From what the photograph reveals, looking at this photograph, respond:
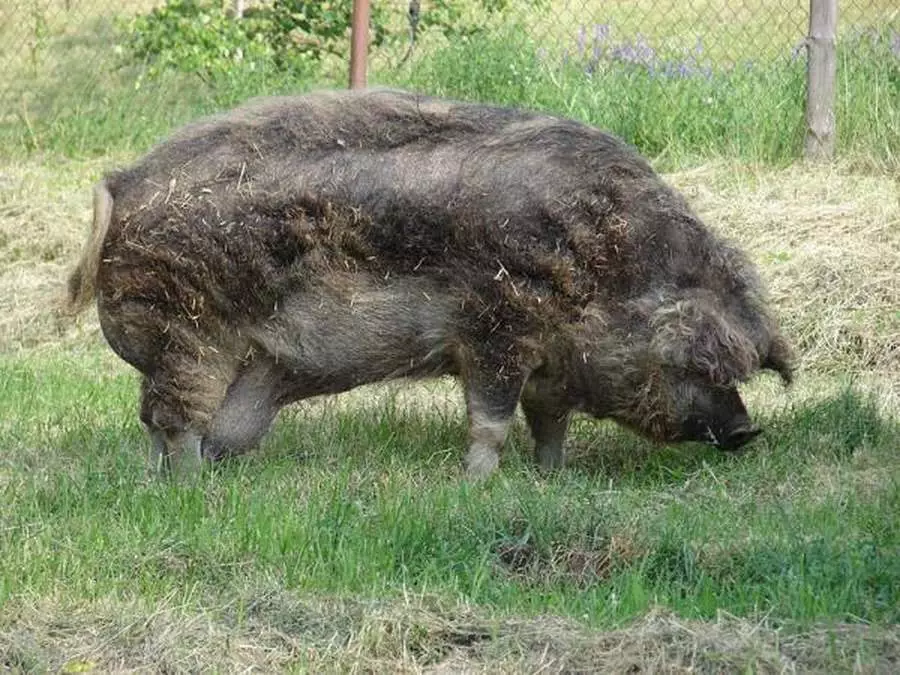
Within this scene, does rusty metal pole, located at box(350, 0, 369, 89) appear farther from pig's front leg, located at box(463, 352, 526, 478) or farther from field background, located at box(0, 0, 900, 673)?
pig's front leg, located at box(463, 352, 526, 478)

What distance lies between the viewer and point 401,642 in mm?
4605

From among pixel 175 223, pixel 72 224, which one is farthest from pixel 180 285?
pixel 72 224

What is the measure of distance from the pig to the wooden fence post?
3.97 meters

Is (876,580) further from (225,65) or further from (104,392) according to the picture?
(225,65)

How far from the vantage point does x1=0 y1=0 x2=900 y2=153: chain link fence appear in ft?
42.3

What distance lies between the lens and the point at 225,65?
1287 centimetres

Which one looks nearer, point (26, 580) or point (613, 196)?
point (26, 580)

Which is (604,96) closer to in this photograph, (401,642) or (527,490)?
(527,490)

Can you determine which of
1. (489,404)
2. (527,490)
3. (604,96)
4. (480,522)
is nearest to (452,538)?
(480,522)

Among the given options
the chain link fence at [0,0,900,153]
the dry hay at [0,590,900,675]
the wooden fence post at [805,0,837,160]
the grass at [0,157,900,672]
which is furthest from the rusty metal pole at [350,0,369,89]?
the dry hay at [0,590,900,675]

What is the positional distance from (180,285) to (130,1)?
38.5 ft

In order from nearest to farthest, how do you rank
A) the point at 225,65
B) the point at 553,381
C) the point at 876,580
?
the point at 876,580 → the point at 553,381 → the point at 225,65

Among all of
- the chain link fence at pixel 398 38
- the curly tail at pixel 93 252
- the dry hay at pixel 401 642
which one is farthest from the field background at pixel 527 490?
the curly tail at pixel 93 252

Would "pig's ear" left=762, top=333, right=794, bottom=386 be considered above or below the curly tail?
below
